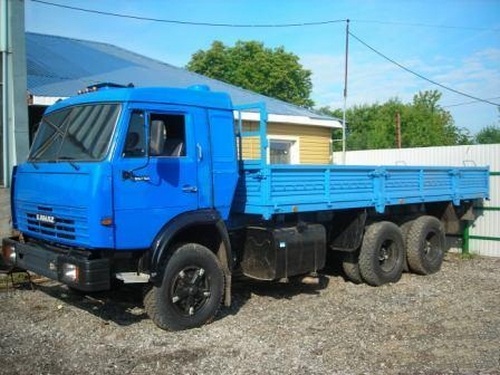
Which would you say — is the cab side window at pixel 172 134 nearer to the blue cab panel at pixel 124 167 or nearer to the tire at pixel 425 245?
the blue cab panel at pixel 124 167

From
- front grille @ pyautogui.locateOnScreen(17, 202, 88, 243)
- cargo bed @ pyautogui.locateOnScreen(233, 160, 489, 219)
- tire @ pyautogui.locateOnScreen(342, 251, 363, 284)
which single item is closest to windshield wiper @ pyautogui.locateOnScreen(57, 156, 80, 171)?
front grille @ pyautogui.locateOnScreen(17, 202, 88, 243)

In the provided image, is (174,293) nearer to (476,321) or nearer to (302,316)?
(302,316)

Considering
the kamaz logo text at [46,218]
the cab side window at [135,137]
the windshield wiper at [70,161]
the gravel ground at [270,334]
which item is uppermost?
the cab side window at [135,137]

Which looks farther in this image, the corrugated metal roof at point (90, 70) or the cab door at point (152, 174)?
the corrugated metal roof at point (90, 70)

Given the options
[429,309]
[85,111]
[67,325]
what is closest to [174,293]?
[67,325]

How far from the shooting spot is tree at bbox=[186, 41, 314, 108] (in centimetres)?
4434

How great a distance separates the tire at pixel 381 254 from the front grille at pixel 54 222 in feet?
15.6

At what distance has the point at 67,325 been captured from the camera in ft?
21.5

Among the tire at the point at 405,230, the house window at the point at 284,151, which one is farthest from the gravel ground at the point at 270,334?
the house window at the point at 284,151

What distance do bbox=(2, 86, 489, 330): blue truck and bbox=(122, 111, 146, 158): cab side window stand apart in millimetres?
11

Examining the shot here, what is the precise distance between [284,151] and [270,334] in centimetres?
956

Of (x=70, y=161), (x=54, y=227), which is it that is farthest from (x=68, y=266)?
(x=70, y=161)

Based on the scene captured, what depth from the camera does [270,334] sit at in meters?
6.32

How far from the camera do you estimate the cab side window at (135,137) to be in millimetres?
5945
